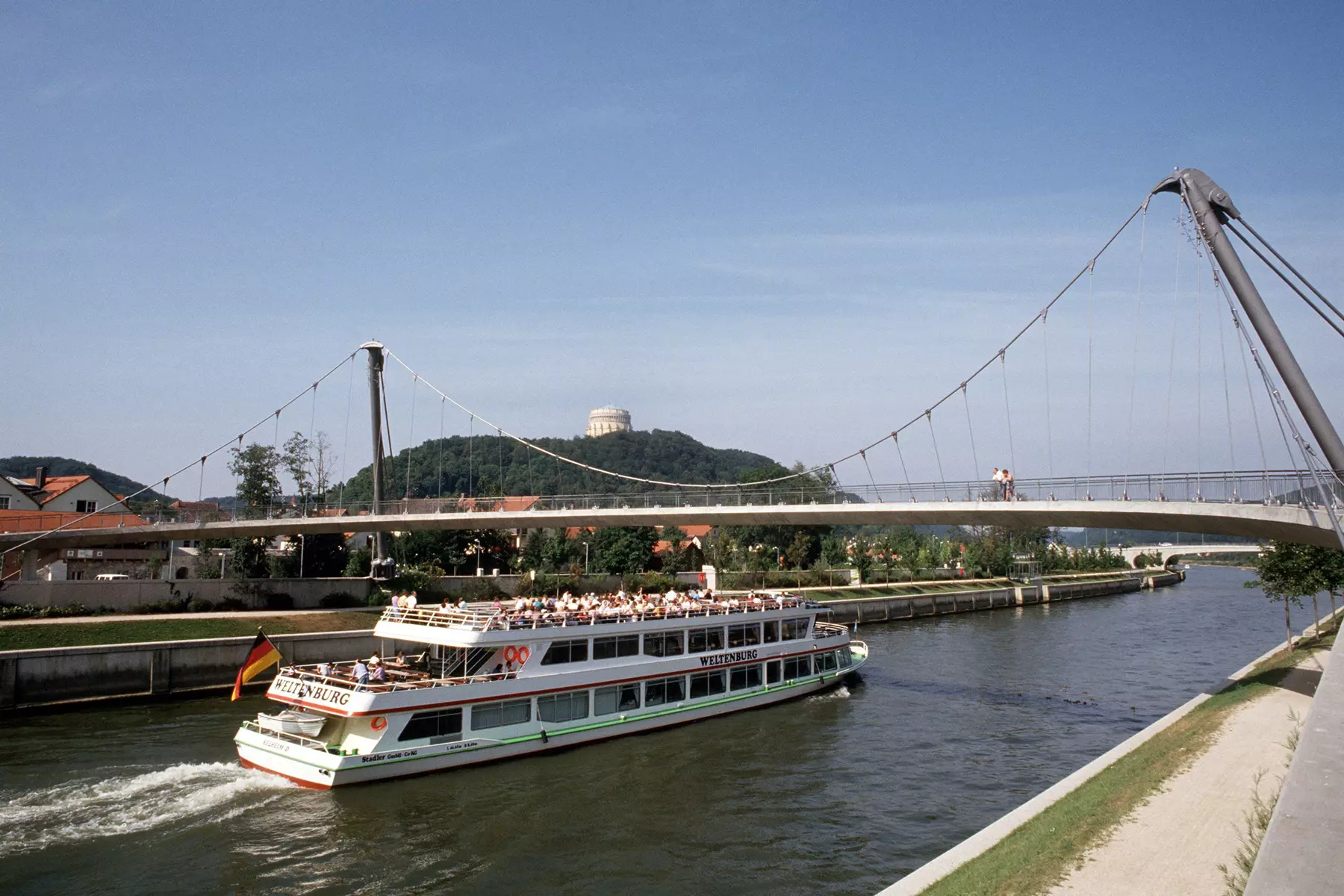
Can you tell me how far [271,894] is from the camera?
1647cm

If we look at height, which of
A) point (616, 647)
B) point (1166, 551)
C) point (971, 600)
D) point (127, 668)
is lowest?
point (1166, 551)

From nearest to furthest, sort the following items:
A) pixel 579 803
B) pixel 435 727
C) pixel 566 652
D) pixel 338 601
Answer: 1. pixel 579 803
2. pixel 435 727
3. pixel 566 652
4. pixel 338 601

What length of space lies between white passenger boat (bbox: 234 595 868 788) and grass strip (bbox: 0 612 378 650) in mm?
13837

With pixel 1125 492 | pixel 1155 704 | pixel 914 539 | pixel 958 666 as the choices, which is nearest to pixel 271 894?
pixel 1125 492

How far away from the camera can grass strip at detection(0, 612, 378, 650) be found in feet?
109

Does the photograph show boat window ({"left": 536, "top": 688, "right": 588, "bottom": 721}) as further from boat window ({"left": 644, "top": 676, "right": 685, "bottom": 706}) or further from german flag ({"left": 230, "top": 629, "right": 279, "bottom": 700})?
german flag ({"left": 230, "top": 629, "right": 279, "bottom": 700})

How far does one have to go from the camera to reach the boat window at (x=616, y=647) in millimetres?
28578

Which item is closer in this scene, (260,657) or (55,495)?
(260,657)

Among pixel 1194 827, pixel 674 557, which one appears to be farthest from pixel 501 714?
pixel 674 557

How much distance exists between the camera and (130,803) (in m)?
20.3

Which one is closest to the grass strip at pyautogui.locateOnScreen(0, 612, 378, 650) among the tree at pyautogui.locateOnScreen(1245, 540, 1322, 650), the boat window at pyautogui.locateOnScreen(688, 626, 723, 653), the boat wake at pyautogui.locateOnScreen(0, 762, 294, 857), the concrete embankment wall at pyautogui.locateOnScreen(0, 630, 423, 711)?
the concrete embankment wall at pyautogui.locateOnScreen(0, 630, 423, 711)

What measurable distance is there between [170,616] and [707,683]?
2559 cm

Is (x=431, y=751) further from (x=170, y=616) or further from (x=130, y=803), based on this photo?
(x=170, y=616)

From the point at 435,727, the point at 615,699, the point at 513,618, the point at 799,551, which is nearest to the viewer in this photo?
the point at 435,727
